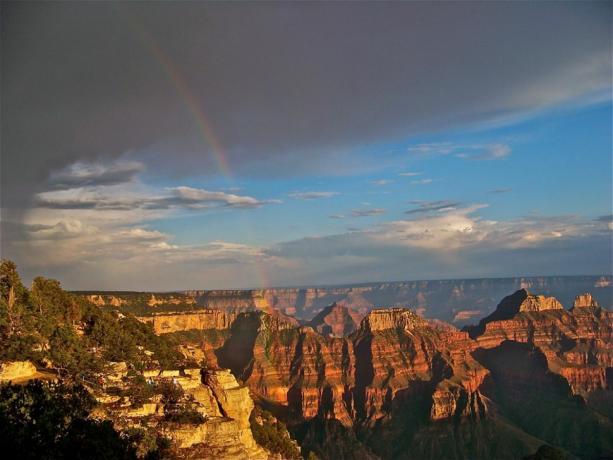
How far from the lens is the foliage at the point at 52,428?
48.3m

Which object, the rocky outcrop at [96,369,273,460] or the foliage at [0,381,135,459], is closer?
the foliage at [0,381,135,459]

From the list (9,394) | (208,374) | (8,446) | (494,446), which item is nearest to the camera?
(8,446)

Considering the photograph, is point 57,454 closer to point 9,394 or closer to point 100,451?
point 100,451

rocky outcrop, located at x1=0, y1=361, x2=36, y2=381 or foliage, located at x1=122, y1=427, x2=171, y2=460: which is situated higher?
rocky outcrop, located at x1=0, y1=361, x2=36, y2=381

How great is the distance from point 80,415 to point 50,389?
5.59 metres

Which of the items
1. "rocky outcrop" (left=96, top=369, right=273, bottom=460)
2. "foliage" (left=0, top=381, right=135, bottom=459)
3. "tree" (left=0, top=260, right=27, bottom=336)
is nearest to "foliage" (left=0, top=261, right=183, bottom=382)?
"tree" (left=0, top=260, right=27, bottom=336)

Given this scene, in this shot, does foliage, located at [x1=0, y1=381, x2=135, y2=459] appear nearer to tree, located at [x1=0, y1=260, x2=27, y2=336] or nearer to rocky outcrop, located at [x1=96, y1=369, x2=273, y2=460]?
rocky outcrop, located at [x1=96, y1=369, x2=273, y2=460]

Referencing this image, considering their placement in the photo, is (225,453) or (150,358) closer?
(225,453)

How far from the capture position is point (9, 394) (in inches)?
2126

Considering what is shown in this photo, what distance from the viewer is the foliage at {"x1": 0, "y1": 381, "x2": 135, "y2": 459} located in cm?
4831

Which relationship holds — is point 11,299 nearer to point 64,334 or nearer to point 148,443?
point 64,334

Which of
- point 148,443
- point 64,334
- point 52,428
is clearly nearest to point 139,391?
point 148,443

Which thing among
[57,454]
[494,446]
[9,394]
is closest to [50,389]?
[9,394]

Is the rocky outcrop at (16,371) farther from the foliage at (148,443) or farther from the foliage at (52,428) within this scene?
the foliage at (148,443)
